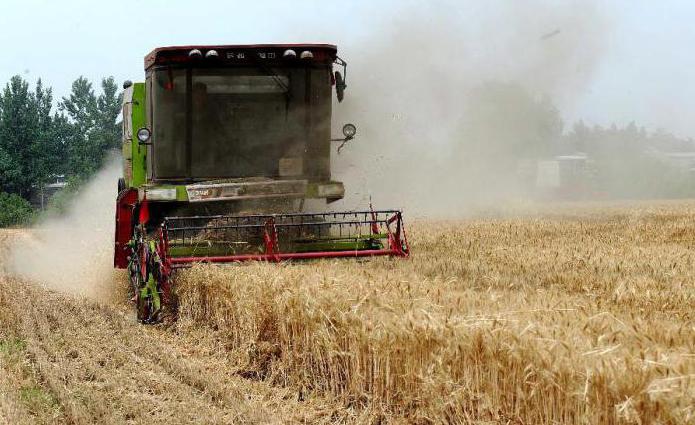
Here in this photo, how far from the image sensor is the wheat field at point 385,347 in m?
Result: 3.96

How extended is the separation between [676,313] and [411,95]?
40.0 ft

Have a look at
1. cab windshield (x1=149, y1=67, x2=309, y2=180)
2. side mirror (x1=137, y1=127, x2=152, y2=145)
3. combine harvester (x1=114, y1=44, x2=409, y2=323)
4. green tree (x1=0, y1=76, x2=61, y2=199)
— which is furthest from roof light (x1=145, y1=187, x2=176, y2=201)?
green tree (x1=0, y1=76, x2=61, y2=199)

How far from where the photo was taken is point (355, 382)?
5.53 metres

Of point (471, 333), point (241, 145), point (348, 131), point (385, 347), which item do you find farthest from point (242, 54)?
point (471, 333)

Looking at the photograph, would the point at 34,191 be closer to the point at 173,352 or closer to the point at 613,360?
the point at 173,352

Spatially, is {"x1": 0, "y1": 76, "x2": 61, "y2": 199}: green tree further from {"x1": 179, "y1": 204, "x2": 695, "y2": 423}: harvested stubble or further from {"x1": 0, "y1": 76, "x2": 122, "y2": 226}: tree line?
{"x1": 179, "y1": 204, "x2": 695, "y2": 423}: harvested stubble

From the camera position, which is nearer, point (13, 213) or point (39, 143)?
point (13, 213)

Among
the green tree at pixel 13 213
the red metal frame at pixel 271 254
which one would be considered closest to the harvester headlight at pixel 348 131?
the red metal frame at pixel 271 254

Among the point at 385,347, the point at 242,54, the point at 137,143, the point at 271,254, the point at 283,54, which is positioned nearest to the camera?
the point at 385,347

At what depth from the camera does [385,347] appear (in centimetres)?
524

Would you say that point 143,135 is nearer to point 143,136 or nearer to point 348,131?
point 143,136

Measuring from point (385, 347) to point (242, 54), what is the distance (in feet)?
18.8

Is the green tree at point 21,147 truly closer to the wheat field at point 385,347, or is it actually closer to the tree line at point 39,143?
the tree line at point 39,143

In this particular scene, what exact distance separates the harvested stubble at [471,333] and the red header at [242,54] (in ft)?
8.71
